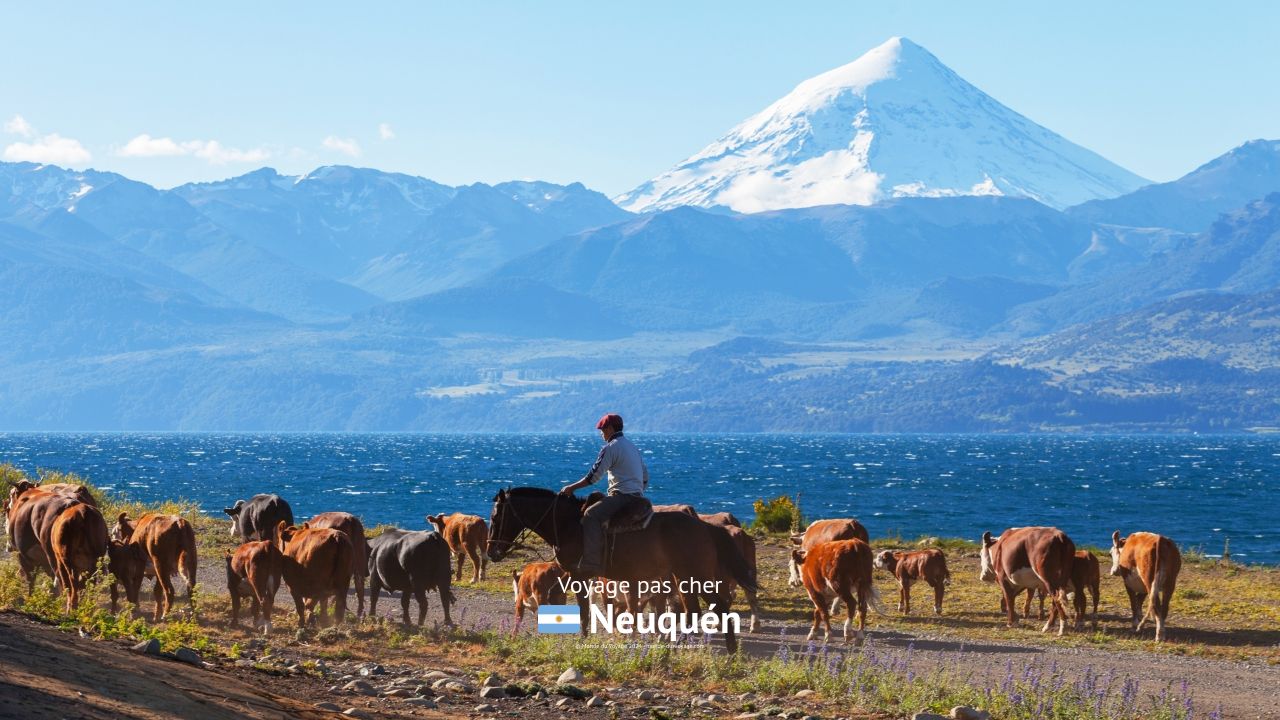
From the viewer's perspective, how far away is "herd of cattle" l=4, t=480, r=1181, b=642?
69.6 feet

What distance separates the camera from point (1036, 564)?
24625 millimetres

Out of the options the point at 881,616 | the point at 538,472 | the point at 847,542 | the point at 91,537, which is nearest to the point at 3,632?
the point at 91,537

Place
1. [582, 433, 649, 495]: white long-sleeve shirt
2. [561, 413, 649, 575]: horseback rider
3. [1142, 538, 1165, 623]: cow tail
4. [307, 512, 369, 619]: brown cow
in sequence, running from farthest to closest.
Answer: [1142, 538, 1165, 623]: cow tail, [307, 512, 369, 619]: brown cow, [561, 413, 649, 575]: horseback rider, [582, 433, 649, 495]: white long-sleeve shirt

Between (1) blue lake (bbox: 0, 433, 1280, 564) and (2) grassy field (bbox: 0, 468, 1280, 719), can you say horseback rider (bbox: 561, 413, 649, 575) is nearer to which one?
(2) grassy field (bbox: 0, 468, 1280, 719)

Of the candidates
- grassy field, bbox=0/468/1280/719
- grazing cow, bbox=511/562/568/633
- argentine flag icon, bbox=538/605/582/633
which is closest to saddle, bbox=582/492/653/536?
grassy field, bbox=0/468/1280/719

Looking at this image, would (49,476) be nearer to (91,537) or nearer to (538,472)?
(91,537)

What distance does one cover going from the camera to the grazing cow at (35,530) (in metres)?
21.9

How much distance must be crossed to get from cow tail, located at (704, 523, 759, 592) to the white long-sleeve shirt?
143 cm

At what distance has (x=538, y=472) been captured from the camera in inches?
5153

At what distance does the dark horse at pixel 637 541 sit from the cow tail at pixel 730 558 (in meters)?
0.10

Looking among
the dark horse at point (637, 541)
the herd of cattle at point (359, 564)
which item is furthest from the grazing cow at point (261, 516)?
the dark horse at point (637, 541)

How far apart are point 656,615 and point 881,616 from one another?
623cm

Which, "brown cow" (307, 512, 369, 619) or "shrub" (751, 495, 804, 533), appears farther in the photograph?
"shrub" (751, 495, 804, 533)

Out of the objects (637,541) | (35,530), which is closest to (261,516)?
(35,530)
